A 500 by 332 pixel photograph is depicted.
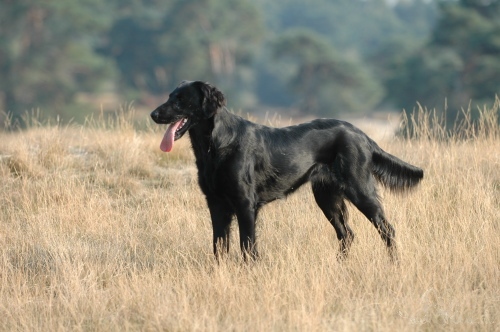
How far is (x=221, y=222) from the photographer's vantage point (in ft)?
18.3

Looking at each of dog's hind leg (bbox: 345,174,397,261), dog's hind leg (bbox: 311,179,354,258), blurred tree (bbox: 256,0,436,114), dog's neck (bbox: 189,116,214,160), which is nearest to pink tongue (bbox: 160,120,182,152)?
dog's neck (bbox: 189,116,214,160)

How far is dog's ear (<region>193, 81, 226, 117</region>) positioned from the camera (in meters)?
5.43

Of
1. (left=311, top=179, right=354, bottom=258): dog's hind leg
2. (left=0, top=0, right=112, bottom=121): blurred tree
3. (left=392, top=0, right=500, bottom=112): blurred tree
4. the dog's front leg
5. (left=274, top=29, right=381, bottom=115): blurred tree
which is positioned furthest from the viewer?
(left=274, top=29, right=381, bottom=115): blurred tree

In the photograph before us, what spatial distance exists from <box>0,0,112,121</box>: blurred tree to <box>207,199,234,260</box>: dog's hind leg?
2917cm

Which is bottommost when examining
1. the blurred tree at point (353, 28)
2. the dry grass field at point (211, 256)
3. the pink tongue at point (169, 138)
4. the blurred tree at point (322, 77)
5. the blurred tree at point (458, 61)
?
the dry grass field at point (211, 256)

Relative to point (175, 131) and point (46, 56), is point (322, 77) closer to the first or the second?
point (46, 56)

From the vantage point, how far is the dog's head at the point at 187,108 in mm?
5430

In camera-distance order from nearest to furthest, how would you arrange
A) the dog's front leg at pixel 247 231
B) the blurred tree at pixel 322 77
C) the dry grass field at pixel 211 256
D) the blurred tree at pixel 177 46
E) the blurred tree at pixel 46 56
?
1. the dry grass field at pixel 211 256
2. the dog's front leg at pixel 247 231
3. the blurred tree at pixel 46 56
4. the blurred tree at pixel 177 46
5. the blurred tree at pixel 322 77

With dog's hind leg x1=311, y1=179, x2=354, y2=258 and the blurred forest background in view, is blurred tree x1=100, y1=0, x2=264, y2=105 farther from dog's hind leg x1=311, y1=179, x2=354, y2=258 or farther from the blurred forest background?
dog's hind leg x1=311, y1=179, x2=354, y2=258

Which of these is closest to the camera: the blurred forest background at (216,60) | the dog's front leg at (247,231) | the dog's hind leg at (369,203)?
the dog's front leg at (247,231)

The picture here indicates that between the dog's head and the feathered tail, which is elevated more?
the dog's head

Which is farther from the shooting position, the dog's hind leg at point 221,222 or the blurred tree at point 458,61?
the blurred tree at point 458,61

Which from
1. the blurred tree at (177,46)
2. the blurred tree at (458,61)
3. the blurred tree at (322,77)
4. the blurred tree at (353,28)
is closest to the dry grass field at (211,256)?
the blurred tree at (458,61)

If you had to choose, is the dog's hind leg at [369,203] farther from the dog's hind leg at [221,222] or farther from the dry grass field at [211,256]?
the dog's hind leg at [221,222]
